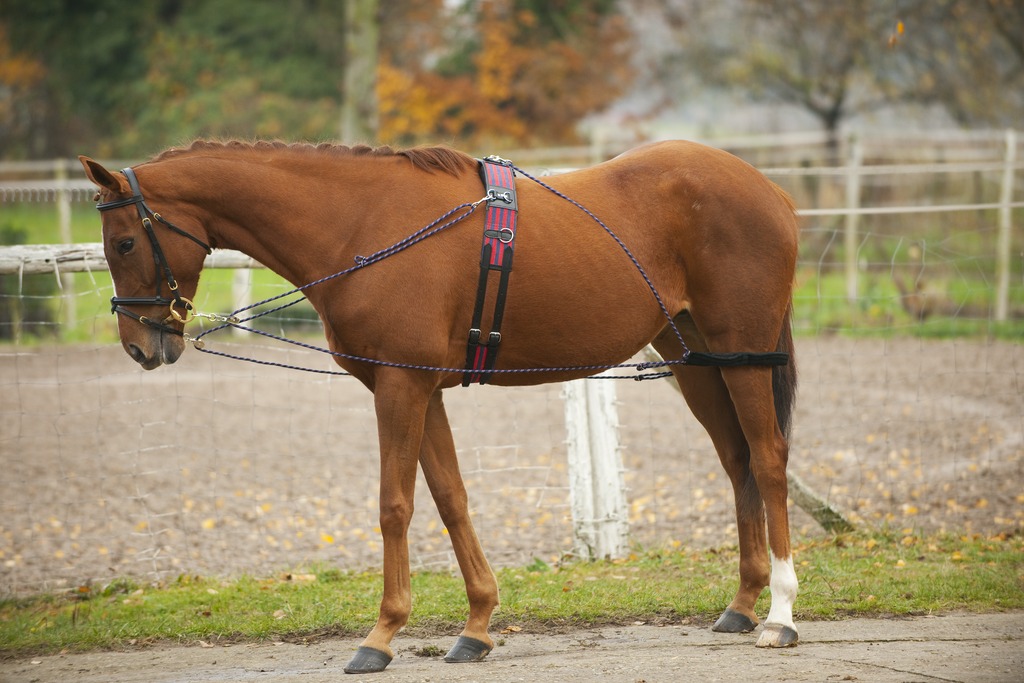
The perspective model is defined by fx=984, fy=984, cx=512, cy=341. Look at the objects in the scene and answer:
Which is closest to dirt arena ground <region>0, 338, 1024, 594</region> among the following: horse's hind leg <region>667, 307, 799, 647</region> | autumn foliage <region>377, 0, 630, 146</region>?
horse's hind leg <region>667, 307, 799, 647</region>

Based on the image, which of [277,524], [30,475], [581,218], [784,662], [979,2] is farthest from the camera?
[979,2]

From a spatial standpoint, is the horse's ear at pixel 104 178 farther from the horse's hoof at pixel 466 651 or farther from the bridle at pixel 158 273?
the horse's hoof at pixel 466 651

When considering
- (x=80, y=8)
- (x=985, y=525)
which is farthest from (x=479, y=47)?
(x=985, y=525)

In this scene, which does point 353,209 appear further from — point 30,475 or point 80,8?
point 80,8

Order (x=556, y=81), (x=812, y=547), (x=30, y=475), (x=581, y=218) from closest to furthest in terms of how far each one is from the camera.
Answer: (x=581, y=218)
(x=812, y=547)
(x=30, y=475)
(x=556, y=81)

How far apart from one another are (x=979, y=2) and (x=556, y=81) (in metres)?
9.46

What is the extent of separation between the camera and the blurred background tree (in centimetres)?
2053

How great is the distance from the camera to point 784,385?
4.39 meters

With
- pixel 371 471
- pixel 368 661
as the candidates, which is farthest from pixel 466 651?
pixel 371 471

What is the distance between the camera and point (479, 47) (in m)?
23.7

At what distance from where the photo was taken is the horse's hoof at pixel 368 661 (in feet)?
12.5

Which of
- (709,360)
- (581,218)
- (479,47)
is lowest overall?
(709,360)

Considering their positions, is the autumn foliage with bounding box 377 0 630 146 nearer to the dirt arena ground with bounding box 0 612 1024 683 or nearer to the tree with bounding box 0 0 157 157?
the tree with bounding box 0 0 157 157

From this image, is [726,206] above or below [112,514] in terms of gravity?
above
